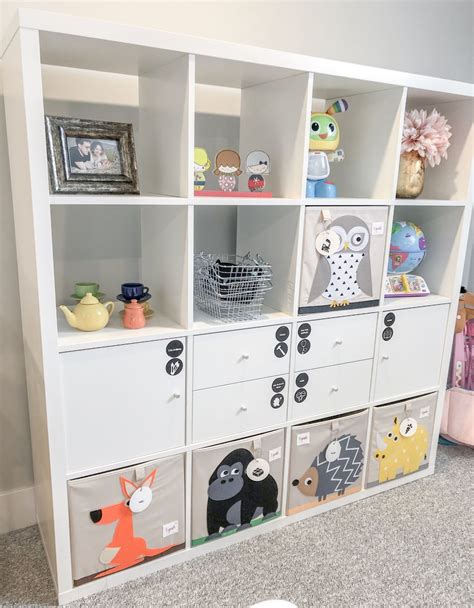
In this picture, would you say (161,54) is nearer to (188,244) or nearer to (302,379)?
(188,244)

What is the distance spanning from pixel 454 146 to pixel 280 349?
3.43 ft

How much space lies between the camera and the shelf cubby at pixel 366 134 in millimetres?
1809

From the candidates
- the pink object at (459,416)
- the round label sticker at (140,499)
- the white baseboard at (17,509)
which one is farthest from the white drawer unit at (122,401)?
the pink object at (459,416)

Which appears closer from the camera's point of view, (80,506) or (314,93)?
(80,506)

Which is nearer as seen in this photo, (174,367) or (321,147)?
(174,367)

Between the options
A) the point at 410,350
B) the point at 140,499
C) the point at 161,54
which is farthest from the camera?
the point at 410,350

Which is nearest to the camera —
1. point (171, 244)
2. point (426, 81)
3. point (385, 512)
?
point (171, 244)

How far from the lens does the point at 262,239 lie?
1.89 meters

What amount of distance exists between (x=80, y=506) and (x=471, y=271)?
7.46 feet

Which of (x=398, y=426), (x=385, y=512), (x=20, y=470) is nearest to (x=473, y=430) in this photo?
(x=398, y=426)

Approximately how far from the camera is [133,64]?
1560 millimetres

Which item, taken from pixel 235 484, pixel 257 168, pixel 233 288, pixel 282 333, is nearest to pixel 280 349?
pixel 282 333

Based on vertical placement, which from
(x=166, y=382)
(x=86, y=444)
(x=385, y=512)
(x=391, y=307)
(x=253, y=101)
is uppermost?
(x=253, y=101)

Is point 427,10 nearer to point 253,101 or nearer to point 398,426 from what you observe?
point 253,101
